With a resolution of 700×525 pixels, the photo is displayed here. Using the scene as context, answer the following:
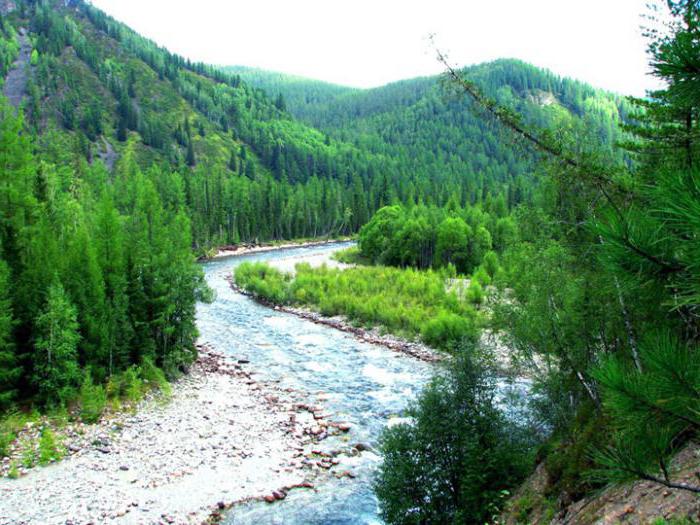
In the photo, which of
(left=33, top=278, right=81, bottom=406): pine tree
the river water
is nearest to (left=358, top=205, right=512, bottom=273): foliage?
the river water

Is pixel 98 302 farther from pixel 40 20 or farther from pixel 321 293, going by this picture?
pixel 40 20

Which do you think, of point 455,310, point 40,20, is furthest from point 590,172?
point 40,20

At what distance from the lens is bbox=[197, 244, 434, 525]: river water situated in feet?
51.6

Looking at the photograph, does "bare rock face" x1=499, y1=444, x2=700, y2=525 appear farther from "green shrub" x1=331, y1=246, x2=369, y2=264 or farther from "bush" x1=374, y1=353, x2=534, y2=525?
"green shrub" x1=331, y1=246, x2=369, y2=264

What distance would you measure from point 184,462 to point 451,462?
1092 cm

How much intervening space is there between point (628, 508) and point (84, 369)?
21454 mm

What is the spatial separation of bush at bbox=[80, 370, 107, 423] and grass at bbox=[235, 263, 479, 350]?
18.8m

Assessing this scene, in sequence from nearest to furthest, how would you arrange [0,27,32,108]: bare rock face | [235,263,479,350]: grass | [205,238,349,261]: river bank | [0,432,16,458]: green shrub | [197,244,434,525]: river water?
[197,244,434,525]: river water, [0,432,16,458]: green shrub, [235,263,479,350]: grass, [205,238,349,261]: river bank, [0,27,32,108]: bare rock face

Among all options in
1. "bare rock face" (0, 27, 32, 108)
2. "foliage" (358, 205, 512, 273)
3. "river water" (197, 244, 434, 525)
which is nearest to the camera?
"river water" (197, 244, 434, 525)

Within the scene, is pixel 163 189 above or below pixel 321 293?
above

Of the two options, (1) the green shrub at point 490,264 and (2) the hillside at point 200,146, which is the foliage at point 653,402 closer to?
(1) the green shrub at point 490,264

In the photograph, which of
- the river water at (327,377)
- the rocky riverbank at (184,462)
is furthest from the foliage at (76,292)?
the river water at (327,377)

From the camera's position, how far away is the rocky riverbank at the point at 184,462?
50.5 ft

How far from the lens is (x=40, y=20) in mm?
199750
